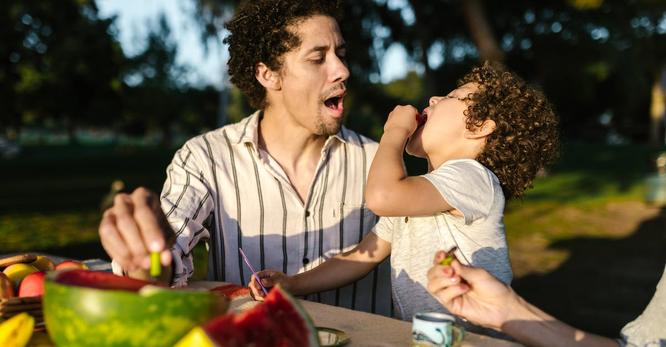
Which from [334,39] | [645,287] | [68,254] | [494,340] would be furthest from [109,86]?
[494,340]

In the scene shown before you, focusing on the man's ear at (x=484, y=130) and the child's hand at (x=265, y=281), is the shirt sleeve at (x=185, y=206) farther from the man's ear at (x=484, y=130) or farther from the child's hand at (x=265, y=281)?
the man's ear at (x=484, y=130)

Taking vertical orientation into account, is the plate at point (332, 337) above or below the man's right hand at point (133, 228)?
below

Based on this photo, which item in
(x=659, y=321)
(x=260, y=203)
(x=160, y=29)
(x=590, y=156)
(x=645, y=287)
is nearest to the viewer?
(x=659, y=321)

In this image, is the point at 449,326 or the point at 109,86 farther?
the point at 109,86

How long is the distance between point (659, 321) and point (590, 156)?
80.2 feet

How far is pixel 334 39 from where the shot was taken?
320cm

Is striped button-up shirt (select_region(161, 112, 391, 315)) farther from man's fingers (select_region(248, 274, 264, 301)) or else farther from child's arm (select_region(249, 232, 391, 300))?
man's fingers (select_region(248, 274, 264, 301))

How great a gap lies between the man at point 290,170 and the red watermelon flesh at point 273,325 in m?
1.50

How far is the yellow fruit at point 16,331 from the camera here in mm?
1487

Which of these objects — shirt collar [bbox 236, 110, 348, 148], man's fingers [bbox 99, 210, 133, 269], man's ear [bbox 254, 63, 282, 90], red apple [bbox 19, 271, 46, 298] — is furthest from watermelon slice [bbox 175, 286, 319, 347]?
man's ear [bbox 254, 63, 282, 90]

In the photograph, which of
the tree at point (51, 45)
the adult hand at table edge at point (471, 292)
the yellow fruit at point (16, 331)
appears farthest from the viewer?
the tree at point (51, 45)

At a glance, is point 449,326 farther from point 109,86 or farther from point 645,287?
point 109,86

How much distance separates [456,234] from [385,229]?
45 centimetres

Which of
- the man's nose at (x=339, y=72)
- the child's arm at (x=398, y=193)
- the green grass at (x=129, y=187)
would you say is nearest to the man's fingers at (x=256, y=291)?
the child's arm at (x=398, y=193)
